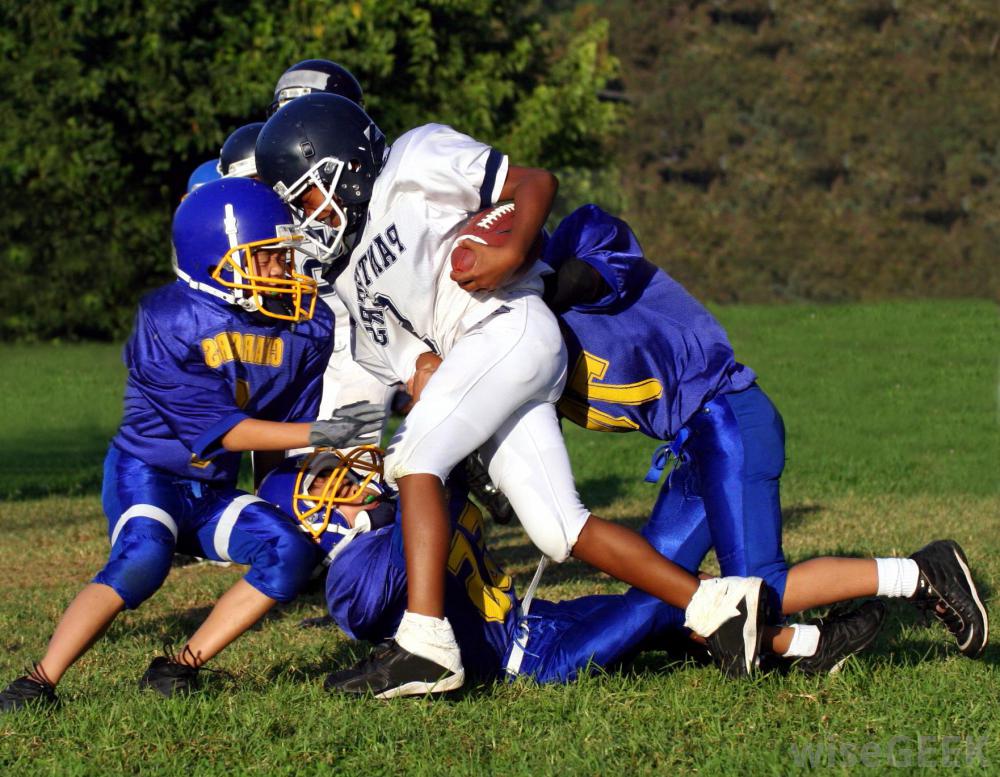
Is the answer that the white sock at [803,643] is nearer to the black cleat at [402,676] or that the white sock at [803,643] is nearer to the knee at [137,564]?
the black cleat at [402,676]

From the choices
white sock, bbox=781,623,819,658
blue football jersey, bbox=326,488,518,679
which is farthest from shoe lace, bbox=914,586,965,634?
blue football jersey, bbox=326,488,518,679

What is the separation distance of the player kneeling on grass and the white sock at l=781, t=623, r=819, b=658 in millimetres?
1411

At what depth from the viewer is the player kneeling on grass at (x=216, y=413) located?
4.29 metres

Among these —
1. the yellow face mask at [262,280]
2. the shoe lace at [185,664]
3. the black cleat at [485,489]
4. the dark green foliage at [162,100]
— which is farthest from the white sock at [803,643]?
the dark green foliage at [162,100]

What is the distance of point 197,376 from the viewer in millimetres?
4570

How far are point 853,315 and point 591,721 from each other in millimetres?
15797

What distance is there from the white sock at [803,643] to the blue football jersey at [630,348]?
0.73 meters

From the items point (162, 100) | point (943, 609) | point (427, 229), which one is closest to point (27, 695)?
point (427, 229)

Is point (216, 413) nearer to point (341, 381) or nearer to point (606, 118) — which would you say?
point (341, 381)

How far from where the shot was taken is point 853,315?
18797 mm

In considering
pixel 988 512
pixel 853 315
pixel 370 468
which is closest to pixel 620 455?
pixel 988 512

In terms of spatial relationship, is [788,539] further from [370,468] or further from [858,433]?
[858,433]

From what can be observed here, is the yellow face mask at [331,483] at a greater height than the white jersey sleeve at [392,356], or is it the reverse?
the white jersey sleeve at [392,356]

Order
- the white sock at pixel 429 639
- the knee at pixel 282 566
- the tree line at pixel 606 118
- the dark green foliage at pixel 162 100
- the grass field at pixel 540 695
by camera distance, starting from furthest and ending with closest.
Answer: the tree line at pixel 606 118
the dark green foliage at pixel 162 100
the knee at pixel 282 566
the white sock at pixel 429 639
the grass field at pixel 540 695
